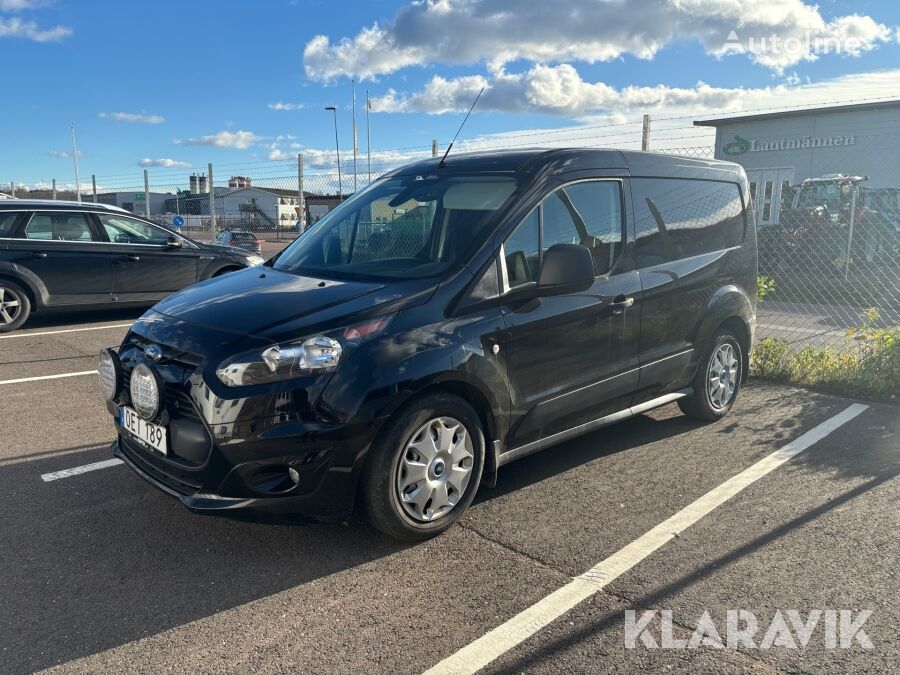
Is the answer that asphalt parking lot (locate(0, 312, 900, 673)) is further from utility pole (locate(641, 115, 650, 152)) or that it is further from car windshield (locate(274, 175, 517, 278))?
utility pole (locate(641, 115, 650, 152))

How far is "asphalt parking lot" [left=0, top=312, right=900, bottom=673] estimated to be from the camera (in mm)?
2676

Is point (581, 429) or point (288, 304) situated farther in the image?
point (581, 429)

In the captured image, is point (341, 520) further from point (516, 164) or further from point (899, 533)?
point (899, 533)

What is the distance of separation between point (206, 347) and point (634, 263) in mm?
2659

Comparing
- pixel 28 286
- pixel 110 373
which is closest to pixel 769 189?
pixel 28 286

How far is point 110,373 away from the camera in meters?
3.70

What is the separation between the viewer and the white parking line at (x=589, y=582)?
2.65 metres

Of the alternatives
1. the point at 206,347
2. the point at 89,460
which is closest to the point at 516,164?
the point at 206,347

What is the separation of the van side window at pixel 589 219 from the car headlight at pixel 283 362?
145cm

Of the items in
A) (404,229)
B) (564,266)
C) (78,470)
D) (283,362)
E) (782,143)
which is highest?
(782,143)

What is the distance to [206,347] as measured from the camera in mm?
3223

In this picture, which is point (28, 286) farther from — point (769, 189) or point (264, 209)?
point (264, 209)

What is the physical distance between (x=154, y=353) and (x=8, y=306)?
6.96 metres

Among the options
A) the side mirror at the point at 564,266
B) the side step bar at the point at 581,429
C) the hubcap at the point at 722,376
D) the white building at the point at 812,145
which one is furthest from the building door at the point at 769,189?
the side mirror at the point at 564,266
